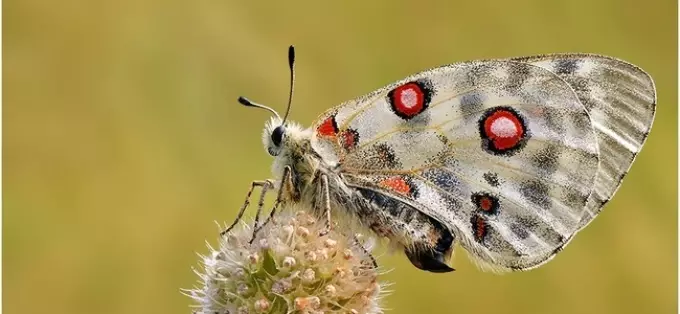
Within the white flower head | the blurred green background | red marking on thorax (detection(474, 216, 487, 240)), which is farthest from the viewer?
the blurred green background

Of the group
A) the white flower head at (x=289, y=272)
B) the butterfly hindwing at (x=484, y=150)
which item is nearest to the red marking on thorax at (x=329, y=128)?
the butterfly hindwing at (x=484, y=150)

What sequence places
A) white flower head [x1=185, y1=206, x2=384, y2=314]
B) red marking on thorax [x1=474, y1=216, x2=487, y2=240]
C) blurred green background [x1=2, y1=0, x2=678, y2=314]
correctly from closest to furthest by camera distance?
white flower head [x1=185, y1=206, x2=384, y2=314]
red marking on thorax [x1=474, y1=216, x2=487, y2=240]
blurred green background [x1=2, y1=0, x2=678, y2=314]

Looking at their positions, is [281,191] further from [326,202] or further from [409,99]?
[409,99]

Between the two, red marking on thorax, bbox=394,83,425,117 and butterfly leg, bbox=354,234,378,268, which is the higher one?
red marking on thorax, bbox=394,83,425,117

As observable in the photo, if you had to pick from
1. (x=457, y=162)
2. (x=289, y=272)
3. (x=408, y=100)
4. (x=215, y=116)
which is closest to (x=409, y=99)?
(x=408, y=100)

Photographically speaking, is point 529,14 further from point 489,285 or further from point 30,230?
point 30,230

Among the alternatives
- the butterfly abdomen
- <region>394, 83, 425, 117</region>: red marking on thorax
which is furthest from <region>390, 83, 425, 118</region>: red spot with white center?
the butterfly abdomen

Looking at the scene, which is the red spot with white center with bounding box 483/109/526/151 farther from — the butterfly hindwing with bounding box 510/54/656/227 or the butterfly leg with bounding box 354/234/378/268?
the butterfly leg with bounding box 354/234/378/268
